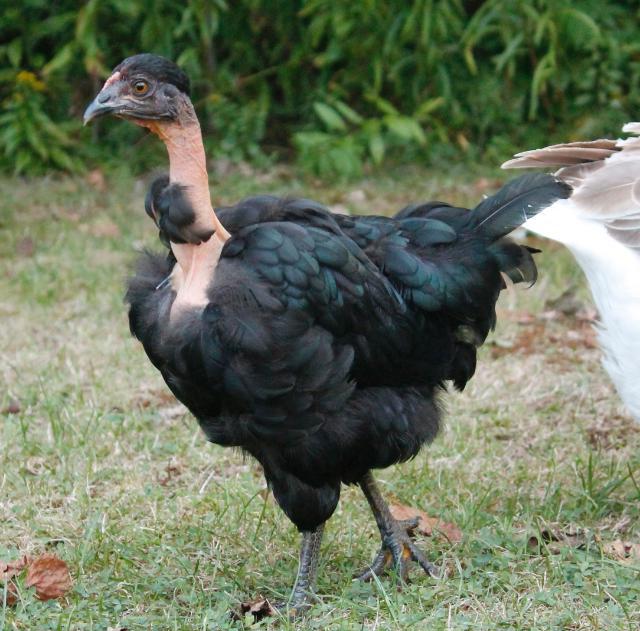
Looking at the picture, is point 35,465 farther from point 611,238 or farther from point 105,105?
point 611,238

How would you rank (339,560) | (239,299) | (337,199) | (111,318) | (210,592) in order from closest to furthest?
(239,299) < (210,592) < (339,560) < (111,318) < (337,199)

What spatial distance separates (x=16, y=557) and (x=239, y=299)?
125 cm

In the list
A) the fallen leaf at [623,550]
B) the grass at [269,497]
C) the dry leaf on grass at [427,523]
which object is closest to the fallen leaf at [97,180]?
the grass at [269,497]

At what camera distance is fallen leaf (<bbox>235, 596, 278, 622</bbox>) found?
3660mm

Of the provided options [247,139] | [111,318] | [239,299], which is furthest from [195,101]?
[239,299]

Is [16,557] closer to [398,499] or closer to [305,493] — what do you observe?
[305,493]

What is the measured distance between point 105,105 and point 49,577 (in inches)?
58.7

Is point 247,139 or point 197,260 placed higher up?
point 197,260

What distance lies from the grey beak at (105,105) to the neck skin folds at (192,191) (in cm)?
12

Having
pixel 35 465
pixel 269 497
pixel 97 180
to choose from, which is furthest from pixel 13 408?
pixel 97 180

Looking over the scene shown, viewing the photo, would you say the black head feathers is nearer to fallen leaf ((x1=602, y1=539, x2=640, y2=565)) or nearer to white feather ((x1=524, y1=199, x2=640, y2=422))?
white feather ((x1=524, y1=199, x2=640, y2=422))

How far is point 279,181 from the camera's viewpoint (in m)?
8.97

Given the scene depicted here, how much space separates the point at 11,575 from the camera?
3725 millimetres

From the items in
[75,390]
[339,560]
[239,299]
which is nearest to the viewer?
[239,299]
